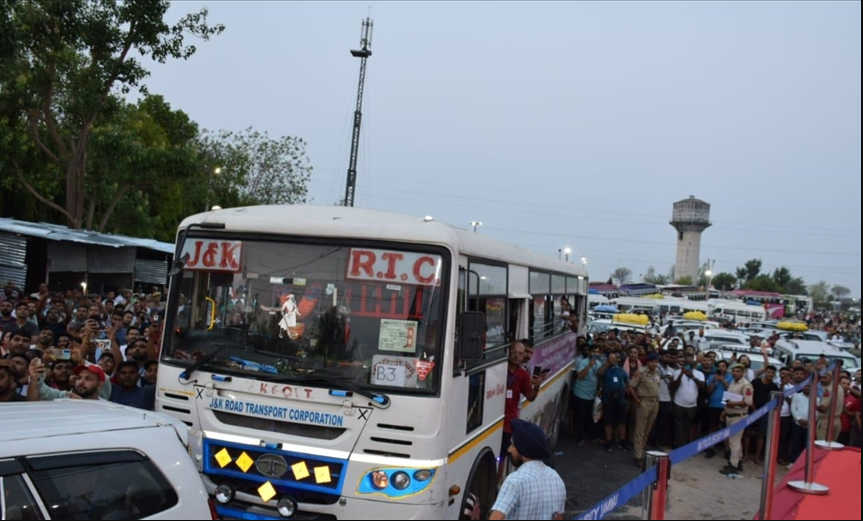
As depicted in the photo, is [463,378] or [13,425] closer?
[13,425]

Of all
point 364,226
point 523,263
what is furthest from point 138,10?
point 364,226

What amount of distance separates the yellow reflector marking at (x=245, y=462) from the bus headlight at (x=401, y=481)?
1.12 m

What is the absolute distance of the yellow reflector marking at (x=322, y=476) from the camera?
514 cm

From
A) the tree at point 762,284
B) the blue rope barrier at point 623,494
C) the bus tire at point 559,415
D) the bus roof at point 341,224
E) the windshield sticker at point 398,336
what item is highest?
the tree at point 762,284

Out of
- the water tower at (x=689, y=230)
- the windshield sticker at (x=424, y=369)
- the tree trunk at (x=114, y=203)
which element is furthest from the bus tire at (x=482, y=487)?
the water tower at (x=689, y=230)

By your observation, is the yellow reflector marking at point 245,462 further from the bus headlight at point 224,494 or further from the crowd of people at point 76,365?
the crowd of people at point 76,365

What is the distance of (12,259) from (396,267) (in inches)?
597

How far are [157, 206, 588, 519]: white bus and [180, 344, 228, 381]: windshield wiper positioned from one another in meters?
0.01

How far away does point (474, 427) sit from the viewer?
6.13 m

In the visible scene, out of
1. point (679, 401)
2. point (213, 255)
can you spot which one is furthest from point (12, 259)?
point (679, 401)

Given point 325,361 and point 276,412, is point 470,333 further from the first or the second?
point 276,412

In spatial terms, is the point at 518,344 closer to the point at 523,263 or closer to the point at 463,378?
the point at 523,263

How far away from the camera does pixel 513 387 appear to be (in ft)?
25.0

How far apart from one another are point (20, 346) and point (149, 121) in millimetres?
30249
